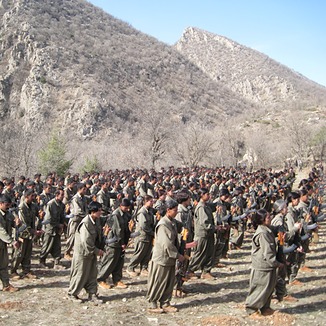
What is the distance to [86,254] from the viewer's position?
696 centimetres

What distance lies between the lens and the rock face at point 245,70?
8619 cm

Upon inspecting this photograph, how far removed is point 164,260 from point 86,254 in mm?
1438

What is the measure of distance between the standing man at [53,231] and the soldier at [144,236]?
6.18 ft

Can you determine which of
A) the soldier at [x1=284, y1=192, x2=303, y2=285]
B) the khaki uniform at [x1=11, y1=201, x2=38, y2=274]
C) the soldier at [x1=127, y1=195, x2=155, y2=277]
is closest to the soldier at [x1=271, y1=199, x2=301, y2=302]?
the soldier at [x1=284, y1=192, x2=303, y2=285]

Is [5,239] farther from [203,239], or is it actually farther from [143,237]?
[203,239]

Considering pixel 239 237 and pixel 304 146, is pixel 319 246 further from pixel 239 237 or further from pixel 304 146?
pixel 304 146

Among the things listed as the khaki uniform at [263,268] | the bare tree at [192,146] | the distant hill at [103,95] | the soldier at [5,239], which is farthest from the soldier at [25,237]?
the bare tree at [192,146]

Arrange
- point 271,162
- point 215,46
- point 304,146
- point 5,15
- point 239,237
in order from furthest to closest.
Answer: point 215,46, point 5,15, point 271,162, point 304,146, point 239,237

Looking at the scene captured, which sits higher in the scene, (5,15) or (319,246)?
(5,15)

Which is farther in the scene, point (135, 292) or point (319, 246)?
point (319, 246)

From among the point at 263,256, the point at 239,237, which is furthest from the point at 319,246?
the point at 263,256

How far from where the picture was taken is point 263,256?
6.29 metres

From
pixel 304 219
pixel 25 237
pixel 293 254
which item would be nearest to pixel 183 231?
pixel 293 254

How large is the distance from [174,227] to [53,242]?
12.8ft
